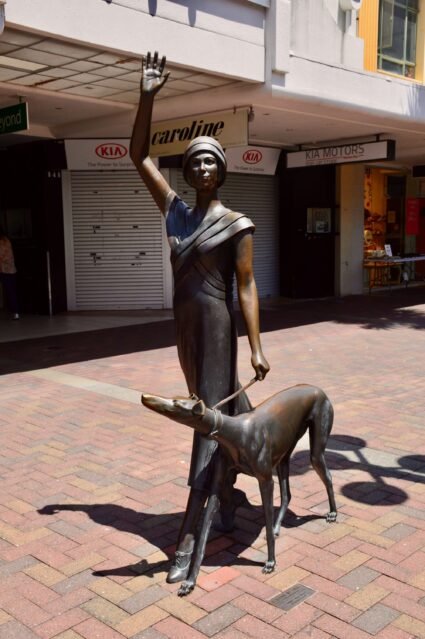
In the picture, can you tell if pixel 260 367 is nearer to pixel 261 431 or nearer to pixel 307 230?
pixel 261 431

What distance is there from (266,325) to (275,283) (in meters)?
4.83

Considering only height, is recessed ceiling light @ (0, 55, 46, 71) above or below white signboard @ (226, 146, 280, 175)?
above

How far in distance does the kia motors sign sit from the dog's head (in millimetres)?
11582

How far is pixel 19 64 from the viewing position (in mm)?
8609

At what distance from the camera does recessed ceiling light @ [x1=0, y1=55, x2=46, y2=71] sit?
27.5 feet

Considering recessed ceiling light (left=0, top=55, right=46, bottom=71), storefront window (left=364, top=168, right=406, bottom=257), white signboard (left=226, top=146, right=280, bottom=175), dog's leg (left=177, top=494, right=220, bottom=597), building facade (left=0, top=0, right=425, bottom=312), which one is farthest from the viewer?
storefront window (left=364, top=168, right=406, bottom=257)

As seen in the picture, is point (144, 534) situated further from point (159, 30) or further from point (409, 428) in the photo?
point (159, 30)

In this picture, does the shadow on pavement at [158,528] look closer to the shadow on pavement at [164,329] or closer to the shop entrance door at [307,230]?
the shadow on pavement at [164,329]

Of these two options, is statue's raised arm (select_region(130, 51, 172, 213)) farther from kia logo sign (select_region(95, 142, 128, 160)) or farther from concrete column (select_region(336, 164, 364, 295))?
concrete column (select_region(336, 164, 364, 295))

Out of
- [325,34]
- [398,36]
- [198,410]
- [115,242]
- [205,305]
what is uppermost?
[398,36]

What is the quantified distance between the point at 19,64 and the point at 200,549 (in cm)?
730

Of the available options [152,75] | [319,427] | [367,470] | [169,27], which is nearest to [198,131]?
[169,27]

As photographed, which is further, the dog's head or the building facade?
the building facade

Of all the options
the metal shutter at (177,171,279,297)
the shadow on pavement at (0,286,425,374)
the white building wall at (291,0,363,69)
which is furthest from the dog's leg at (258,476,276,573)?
the metal shutter at (177,171,279,297)
